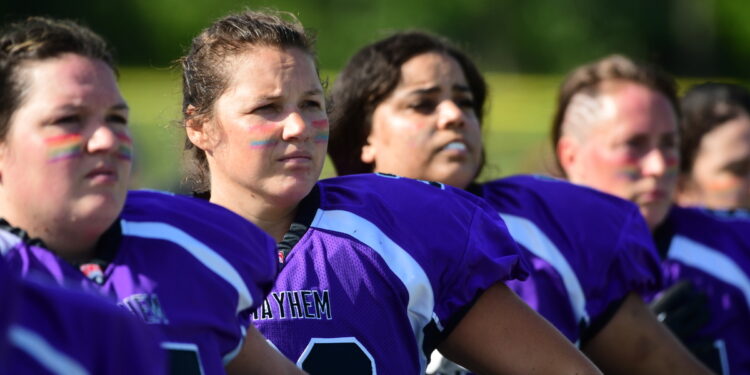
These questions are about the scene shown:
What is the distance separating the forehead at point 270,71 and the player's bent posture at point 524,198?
56cm

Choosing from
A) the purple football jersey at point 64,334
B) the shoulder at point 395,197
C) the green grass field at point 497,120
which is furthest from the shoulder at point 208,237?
the green grass field at point 497,120

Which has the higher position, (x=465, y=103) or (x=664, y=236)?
(x=465, y=103)

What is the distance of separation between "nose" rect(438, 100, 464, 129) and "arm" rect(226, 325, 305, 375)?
40.4 inches

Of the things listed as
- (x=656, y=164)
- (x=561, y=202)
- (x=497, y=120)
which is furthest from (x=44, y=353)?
(x=497, y=120)

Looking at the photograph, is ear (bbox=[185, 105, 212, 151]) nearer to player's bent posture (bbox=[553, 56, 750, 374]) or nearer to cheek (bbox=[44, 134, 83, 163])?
cheek (bbox=[44, 134, 83, 163])

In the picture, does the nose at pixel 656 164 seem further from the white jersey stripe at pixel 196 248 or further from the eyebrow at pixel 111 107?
the eyebrow at pixel 111 107

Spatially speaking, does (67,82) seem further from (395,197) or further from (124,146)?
(395,197)

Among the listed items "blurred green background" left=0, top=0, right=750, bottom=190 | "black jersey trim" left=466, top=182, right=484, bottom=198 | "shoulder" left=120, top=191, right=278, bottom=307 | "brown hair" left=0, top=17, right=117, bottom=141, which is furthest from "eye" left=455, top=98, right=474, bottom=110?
"blurred green background" left=0, top=0, right=750, bottom=190

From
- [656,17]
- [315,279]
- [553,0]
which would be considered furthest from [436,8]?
[315,279]

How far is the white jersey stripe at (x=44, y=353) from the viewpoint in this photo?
1048 mm

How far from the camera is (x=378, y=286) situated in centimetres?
210

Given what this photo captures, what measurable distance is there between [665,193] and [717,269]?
285 millimetres

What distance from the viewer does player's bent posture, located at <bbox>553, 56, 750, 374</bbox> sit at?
10.1ft

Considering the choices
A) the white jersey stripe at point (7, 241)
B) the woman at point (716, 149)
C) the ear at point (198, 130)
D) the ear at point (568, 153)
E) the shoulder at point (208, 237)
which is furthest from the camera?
the woman at point (716, 149)
